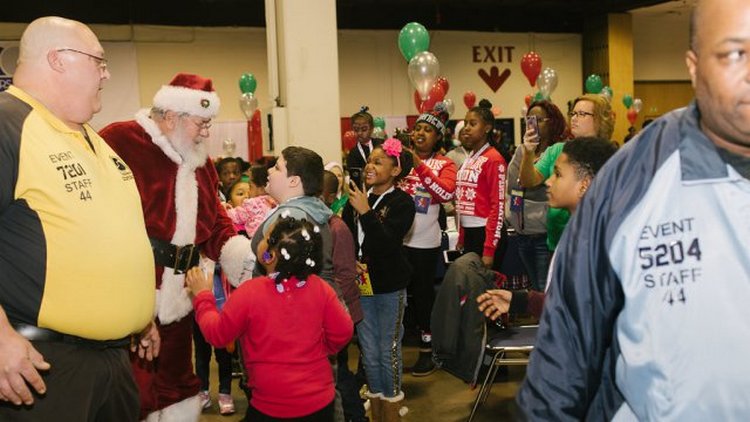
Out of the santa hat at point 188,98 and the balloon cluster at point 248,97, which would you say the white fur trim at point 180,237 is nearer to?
the santa hat at point 188,98

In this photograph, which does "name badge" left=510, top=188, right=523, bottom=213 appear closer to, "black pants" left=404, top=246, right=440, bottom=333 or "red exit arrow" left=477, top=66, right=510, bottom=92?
"black pants" left=404, top=246, right=440, bottom=333

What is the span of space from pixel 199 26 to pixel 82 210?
10.9 metres

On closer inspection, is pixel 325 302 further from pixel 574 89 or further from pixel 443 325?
pixel 574 89

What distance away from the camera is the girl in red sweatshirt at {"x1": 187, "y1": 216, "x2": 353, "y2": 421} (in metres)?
2.52

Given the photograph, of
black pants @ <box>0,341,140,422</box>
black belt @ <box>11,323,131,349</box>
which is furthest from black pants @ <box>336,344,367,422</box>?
black belt @ <box>11,323,131,349</box>

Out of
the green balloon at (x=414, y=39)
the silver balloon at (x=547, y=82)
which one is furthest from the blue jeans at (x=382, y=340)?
the silver balloon at (x=547, y=82)

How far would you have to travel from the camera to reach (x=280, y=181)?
3.12 meters

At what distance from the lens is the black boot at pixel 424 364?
15.8 ft

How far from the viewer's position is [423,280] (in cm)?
481

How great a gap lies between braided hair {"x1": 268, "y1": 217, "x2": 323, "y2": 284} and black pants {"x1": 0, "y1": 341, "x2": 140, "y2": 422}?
0.68 m

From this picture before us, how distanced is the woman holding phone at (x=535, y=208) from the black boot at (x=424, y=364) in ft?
3.04

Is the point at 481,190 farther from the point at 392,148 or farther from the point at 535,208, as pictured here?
the point at 392,148

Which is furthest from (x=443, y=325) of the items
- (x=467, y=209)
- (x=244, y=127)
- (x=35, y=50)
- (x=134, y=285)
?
(x=244, y=127)

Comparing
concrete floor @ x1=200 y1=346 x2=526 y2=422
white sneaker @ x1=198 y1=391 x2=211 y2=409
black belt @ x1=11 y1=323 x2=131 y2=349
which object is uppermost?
black belt @ x1=11 y1=323 x2=131 y2=349
